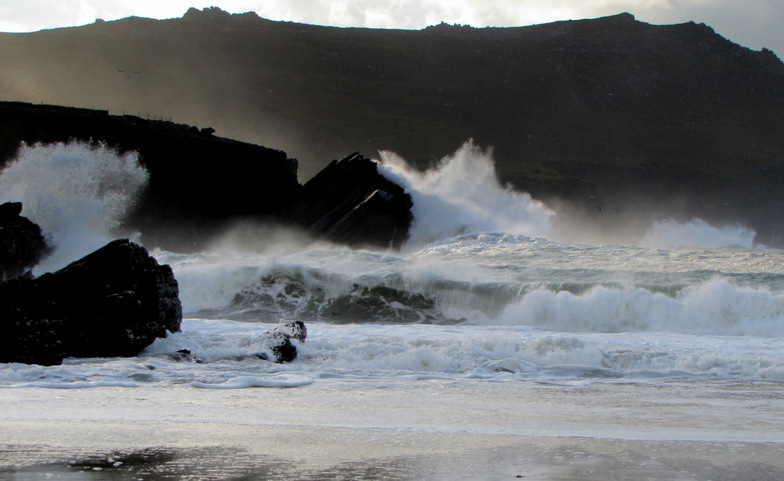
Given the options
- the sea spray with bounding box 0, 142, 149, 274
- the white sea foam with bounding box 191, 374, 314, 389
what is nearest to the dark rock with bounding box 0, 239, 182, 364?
the white sea foam with bounding box 191, 374, 314, 389

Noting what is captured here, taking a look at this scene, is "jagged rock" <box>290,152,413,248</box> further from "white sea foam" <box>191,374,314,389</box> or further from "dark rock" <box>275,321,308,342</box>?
"white sea foam" <box>191,374,314,389</box>

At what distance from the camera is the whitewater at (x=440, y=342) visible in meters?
6.56

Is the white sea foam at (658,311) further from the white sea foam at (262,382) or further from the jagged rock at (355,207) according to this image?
the jagged rock at (355,207)

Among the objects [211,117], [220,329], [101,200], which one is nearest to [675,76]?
[211,117]

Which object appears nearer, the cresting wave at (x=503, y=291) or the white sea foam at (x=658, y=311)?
the white sea foam at (x=658, y=311)

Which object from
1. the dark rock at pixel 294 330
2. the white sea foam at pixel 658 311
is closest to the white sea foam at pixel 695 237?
the white sea foam at pixel 658 311

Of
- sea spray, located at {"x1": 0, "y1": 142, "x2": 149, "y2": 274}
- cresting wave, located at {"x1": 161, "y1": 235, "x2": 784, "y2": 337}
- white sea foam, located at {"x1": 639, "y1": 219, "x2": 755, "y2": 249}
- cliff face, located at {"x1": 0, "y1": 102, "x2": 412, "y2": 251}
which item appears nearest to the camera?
cresting wave, located at {"x1": 161, "y1": 235, "x2": 784, "y2": 337}

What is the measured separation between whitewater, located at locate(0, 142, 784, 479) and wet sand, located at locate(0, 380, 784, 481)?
0.14 feet

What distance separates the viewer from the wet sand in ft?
16.2

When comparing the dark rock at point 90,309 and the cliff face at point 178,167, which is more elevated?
the cliff face at point 178,167

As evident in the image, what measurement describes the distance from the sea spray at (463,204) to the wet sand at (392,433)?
17.8m

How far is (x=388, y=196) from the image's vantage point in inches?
977

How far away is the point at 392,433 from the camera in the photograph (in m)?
6.04

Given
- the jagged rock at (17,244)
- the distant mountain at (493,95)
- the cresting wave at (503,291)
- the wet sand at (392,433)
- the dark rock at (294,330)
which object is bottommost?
the wet sand at (392,433)
